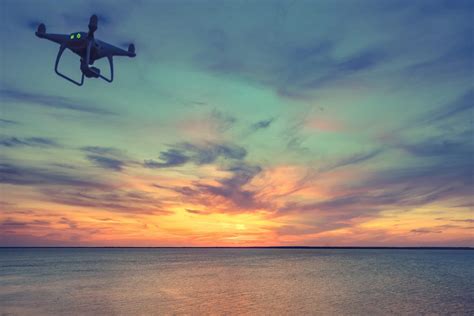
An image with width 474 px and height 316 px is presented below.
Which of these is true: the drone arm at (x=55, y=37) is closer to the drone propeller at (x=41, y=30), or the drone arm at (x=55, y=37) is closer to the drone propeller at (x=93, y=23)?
the drone propeller at (x=41, y=30)

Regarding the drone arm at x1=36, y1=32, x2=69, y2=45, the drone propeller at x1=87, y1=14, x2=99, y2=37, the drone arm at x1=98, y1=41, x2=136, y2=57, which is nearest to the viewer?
the drone propeller at x1=87, y1=14, x2=99, y2=37

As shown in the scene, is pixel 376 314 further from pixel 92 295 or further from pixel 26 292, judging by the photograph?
pixel 26 292

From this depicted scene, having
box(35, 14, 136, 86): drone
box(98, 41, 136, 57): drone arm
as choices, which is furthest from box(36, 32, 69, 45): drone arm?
box(98, 41, 136, 57): drone arm

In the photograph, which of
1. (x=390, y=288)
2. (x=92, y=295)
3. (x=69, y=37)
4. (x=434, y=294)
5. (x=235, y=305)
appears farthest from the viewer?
(x=390, y=288)

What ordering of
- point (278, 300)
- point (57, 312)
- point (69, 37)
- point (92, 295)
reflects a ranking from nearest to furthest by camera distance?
point (69, 37) < point (57, 312) < point (278, 300) < point (92, 295)

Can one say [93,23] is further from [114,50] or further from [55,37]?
[55,37]

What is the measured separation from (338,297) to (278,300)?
9.70 meters

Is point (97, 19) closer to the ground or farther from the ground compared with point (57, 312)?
farther from the ground

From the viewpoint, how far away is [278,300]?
54906mm

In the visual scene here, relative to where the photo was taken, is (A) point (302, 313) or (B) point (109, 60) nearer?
(B) point (109, 60)

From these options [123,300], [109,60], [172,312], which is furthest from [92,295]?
[109,60]

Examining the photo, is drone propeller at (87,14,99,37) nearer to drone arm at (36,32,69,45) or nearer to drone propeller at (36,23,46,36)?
drone arm at (36,32,69,45)

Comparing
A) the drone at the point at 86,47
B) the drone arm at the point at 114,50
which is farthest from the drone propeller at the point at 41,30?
the drone arm at the point at 114,50

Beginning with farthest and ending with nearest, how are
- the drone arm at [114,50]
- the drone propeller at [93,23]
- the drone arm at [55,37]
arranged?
the drone arm at [114,50] → the drone arm at [55,37] → the drone propeller at [93,23]
